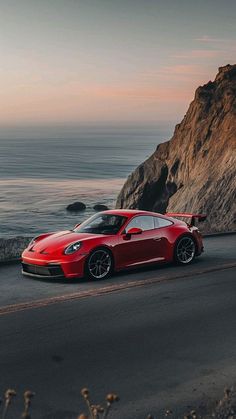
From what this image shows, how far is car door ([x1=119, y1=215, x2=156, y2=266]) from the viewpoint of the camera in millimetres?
13652

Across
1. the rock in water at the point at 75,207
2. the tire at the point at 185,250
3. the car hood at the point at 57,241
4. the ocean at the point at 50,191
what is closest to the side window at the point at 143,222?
the tire at the point at 185,250

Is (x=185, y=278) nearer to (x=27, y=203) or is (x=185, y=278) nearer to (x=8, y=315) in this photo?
(x=8, y=315)

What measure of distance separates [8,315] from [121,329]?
6.27 feet

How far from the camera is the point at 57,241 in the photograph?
13.5 meters

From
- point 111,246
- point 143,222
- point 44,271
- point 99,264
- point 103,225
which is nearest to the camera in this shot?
point 44,271

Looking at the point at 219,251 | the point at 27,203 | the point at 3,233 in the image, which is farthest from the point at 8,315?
the point at 27,203

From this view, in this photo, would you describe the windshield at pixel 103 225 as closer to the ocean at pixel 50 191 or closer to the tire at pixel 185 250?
the tire at pixel 185 250

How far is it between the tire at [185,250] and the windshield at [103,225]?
151 cm

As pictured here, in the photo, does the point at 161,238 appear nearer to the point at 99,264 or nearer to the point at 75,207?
the point at 99,264

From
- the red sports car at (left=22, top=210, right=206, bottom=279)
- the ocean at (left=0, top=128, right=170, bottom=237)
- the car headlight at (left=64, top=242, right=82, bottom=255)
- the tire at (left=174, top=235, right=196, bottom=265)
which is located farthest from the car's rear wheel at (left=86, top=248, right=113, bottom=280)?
the ocean at (left=0, top=128, right=170, bottom=237)

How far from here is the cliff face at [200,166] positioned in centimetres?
3011

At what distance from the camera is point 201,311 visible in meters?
10.6

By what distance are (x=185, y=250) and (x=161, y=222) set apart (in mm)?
868

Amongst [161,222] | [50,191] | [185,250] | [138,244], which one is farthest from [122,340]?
[50,191]
